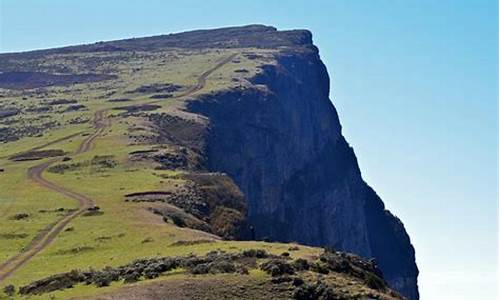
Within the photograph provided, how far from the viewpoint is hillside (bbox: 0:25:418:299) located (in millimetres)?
49750

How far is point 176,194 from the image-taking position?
275ft

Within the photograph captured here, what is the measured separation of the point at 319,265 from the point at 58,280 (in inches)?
625

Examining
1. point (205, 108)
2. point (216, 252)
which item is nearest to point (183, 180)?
point (216, 252)

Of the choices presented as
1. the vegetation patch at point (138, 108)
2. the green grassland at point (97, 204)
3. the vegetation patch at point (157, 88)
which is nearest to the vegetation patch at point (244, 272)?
the green grassland at point (97, 204)

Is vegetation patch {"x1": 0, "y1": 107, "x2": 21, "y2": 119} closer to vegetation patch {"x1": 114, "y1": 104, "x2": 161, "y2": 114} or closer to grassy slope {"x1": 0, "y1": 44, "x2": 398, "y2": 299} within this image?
grassy slope {"x1": 0, "y1": 44, "x2": 398, "y2": 299}

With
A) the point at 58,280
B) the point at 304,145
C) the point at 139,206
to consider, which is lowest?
the point at 58,280

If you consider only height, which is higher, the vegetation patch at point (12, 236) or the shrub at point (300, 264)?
the shrub at point (300, 264)

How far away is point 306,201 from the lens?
594ft

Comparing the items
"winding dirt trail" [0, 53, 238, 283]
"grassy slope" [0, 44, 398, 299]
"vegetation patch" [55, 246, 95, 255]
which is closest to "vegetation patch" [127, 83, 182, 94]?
"grassy slope" [0, 44, 398, 299]

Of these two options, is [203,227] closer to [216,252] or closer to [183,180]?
[183,180]

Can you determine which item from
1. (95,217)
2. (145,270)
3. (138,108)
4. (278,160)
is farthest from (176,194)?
(278,160)

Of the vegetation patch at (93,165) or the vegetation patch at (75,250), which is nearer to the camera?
the vegetation patch at (75,250)

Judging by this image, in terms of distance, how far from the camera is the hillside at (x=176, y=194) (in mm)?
49750

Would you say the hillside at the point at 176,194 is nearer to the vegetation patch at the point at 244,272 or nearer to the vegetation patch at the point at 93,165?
the vegetation patch at the point at 244,272
